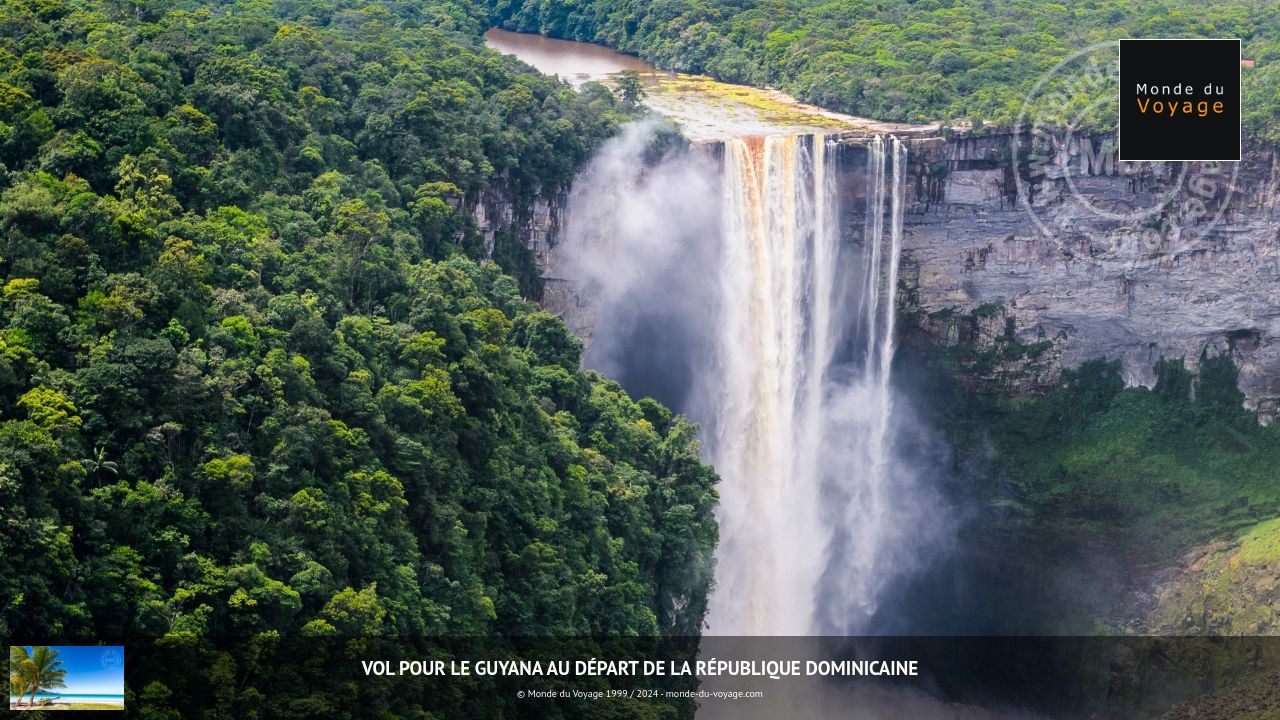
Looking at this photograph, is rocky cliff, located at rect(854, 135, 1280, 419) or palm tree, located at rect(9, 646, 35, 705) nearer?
palm tree, located at rect(9, 646, 35, 705)

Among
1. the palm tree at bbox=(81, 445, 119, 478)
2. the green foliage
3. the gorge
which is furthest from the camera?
the green foliage

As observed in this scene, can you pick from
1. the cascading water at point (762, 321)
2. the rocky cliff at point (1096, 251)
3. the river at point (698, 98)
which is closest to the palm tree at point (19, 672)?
the cascading water at point (762, 321)

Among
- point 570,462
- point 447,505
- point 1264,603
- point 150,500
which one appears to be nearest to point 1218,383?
point 1264,603

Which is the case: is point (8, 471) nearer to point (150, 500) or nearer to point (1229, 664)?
point (150, 500)

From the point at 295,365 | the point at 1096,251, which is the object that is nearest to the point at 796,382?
the point at 1096,251

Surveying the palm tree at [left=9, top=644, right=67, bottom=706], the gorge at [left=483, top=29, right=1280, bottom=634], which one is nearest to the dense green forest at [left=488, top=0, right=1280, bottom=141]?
the gorge at [left=483, top=29, right=1280, bottom=634]

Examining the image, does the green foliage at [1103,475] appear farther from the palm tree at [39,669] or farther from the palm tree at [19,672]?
the palm tree at [19,672]

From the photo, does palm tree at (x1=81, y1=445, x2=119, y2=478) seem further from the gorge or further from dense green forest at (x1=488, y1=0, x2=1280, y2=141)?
dense green forest at (x1=488, y1=0, x2=1280, y2=141)
